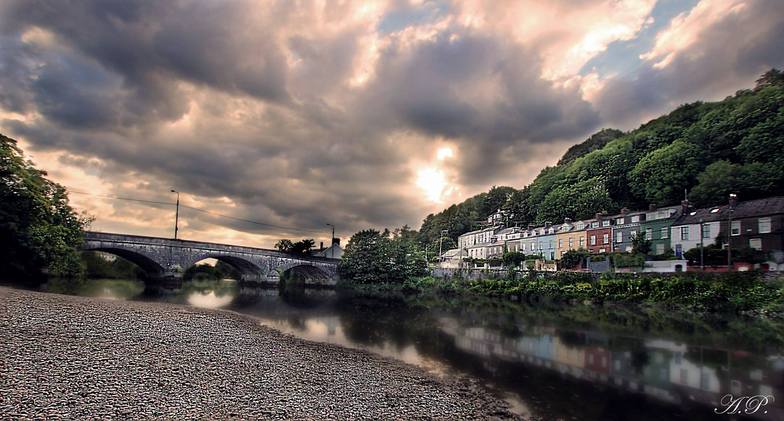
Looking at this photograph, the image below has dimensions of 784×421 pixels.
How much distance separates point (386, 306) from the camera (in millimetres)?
41719

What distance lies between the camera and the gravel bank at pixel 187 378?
9.71m

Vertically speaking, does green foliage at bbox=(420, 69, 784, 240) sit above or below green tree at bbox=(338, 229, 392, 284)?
above

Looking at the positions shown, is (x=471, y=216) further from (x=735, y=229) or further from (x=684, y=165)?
(x=735, y=229)

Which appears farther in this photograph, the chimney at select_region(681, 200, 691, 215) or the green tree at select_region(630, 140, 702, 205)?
the green tree at select_region(630, 140, 702, 205)

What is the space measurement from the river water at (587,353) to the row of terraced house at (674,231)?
61.7ft

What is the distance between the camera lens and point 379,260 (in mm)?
65250

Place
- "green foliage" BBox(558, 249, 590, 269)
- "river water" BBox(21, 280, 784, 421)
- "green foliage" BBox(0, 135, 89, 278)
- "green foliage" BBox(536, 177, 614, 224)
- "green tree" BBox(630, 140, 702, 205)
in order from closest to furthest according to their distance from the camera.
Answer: "river water" BBox(21, 280, 784, 421), "green foliage" BBox(0, 135, 89, 278), "green foliage" BBox(558, 249, 590, 269), "green tree" BBox(630, 140, 702, 205), "green foliage" BBox(536, 177, 614, 224)

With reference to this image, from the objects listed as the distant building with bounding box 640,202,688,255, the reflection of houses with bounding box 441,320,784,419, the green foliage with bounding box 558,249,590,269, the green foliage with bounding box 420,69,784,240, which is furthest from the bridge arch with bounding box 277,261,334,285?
the distant building with bounding box 640,202,688,255

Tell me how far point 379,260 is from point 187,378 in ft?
176

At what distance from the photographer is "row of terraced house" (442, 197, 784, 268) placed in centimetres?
4338

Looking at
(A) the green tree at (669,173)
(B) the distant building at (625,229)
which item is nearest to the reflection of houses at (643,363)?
(B) the distant building at (625,229)

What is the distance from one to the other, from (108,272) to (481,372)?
7398cm

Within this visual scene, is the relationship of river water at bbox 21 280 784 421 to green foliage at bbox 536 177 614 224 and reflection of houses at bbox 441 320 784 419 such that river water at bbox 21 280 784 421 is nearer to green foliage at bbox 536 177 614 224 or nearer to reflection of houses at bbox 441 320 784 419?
reflection of houses at bbox 441 320 784 419

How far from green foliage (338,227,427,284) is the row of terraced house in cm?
1469
